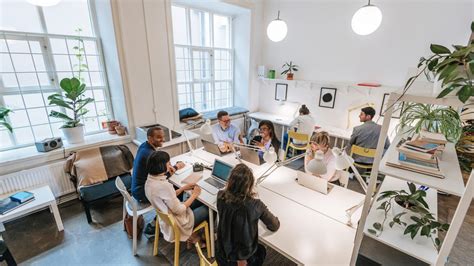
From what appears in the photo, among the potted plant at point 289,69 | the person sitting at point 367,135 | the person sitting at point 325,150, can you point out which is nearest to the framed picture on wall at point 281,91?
the potted plant at point 289,69

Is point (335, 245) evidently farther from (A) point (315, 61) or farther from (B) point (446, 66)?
(A) point (315, 61)

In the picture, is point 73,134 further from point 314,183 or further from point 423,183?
point 423,183

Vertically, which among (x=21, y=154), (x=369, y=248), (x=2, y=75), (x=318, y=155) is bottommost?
(x=369, y=248)

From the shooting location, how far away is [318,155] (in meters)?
1.62

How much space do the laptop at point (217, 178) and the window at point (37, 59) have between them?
8.20 ft

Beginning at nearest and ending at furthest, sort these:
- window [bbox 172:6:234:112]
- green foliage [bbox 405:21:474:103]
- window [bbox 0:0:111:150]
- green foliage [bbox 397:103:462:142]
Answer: green foliage [bbox 405:21:474:103] < green foliage [bbox 397:103:462:142] < window [bbox 0:0:111:150] < window [bbox 172:6:234:112]

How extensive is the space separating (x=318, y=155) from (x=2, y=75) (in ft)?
12.6

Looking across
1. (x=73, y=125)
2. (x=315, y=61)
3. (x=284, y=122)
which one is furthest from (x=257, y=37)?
(x=73, y=125)

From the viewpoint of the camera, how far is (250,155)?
2.77 meters

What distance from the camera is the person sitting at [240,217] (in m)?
1.51

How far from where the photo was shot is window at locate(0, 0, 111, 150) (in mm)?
2773

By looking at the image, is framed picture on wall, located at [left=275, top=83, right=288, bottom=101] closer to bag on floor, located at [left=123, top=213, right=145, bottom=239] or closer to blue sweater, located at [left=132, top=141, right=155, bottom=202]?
blue sweater, located at [left=132, top=141, right=155, bottom=202]

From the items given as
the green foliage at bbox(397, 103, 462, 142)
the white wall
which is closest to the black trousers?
the green foliage at bbox(397, 103, 462, 142)

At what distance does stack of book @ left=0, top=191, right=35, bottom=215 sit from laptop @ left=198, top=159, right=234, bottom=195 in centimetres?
195
